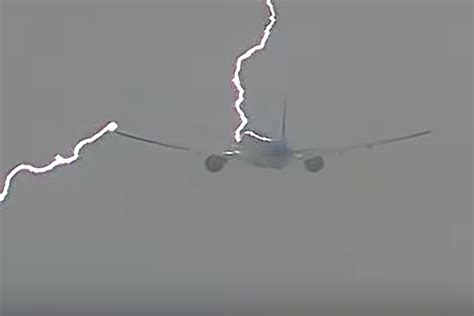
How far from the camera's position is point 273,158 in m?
5.03

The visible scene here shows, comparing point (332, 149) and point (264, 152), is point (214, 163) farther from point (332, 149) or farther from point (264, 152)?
point (332, 149)

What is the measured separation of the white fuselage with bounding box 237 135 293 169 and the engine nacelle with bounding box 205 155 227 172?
0.15 metres

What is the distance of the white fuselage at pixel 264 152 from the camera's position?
194 inches

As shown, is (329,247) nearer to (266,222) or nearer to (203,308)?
(266,222)

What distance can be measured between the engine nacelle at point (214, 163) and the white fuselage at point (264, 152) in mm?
148

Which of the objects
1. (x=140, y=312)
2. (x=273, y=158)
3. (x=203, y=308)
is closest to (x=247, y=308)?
(x=203, y=308)

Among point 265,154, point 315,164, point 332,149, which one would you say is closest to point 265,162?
point 265,154

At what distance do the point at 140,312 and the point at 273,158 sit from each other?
1.21 metres

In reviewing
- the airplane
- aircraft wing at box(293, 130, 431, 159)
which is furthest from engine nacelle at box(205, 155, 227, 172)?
aircraft wing at box(293, 130, 431, 159)

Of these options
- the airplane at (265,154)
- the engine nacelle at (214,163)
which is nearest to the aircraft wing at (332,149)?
the airplane at (265,154)

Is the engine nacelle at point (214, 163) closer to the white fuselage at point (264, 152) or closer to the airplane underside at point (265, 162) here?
the airplane underside at point (265, 162)

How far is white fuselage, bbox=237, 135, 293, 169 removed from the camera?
4.92m

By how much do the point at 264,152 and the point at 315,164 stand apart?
52 cm

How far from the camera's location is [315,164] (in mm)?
5395
